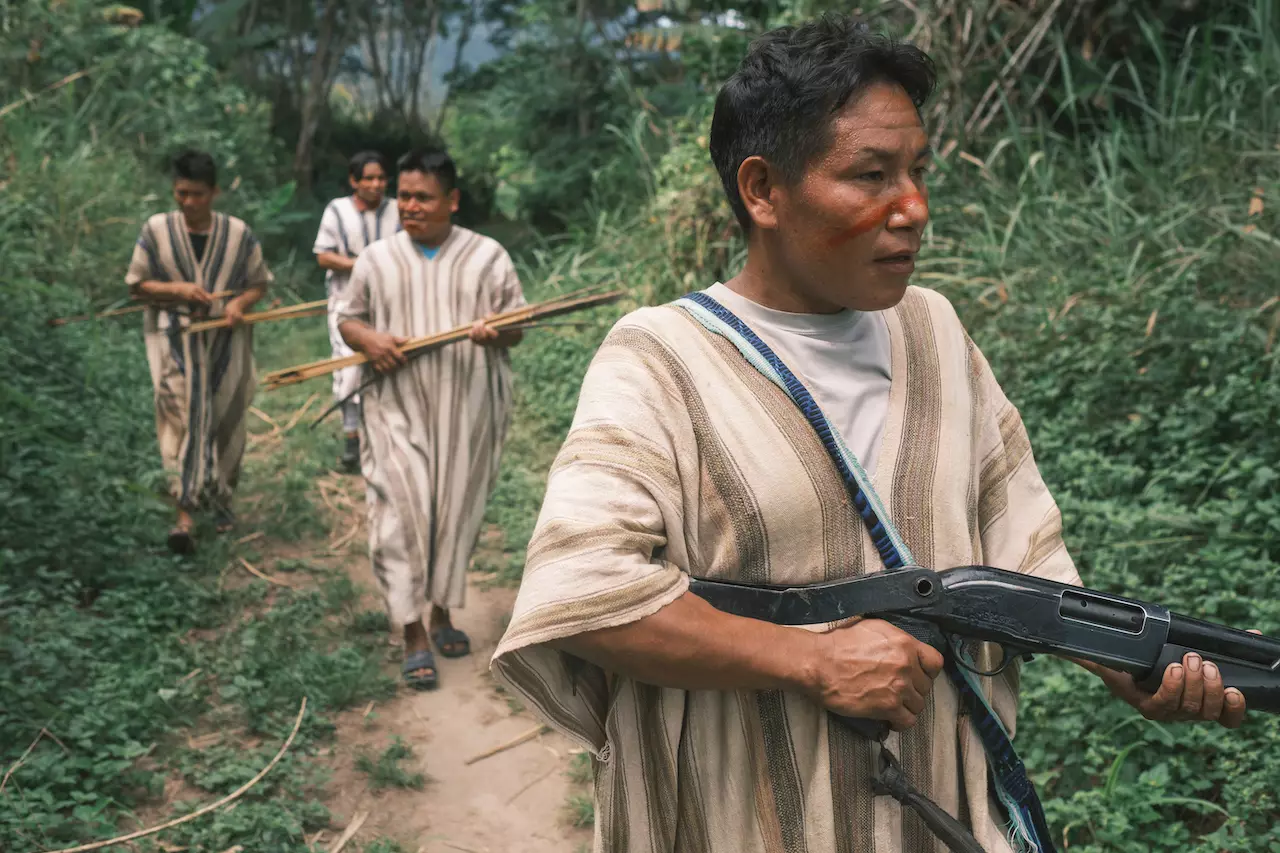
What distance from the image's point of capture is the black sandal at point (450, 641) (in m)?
5.38

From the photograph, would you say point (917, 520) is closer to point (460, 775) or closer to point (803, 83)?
point (803, 83)

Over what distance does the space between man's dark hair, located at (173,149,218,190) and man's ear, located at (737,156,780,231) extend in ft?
17.4

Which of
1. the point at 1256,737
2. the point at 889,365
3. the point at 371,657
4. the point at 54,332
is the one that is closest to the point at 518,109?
the point at 54,332

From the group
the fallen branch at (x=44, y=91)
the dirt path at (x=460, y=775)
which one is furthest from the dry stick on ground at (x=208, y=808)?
the fallen branch at (x=44, y=91)

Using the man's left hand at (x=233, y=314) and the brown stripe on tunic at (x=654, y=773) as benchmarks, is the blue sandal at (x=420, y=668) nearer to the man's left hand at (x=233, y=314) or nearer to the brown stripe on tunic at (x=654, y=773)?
the man's left hand at (x=233, y=314)

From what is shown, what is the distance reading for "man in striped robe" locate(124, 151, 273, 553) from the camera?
651cm

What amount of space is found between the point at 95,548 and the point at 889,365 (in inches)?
187

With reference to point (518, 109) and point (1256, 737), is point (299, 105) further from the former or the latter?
point (1256, 737)

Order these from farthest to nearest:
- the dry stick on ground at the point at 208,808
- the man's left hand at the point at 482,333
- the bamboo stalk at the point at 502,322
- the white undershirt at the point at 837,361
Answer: the man's left hand at the point at 482,333 < the bamboo stalk at the point at 502,322 < the dry stick on ground at the point at 208,808 < the white undershirt at the point at 837,361

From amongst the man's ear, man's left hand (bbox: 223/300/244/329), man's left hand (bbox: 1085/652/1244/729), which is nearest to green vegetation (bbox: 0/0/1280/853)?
man's left hand (bbox: 223/300/244/329)

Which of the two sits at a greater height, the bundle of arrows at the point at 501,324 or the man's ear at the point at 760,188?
the man's ear at the point at 760,188

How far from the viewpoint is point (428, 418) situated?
5266mm

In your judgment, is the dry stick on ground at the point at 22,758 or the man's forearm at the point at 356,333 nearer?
the dry stick on ground at the point at 22,758

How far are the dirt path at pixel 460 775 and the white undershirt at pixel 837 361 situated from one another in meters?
2.53
